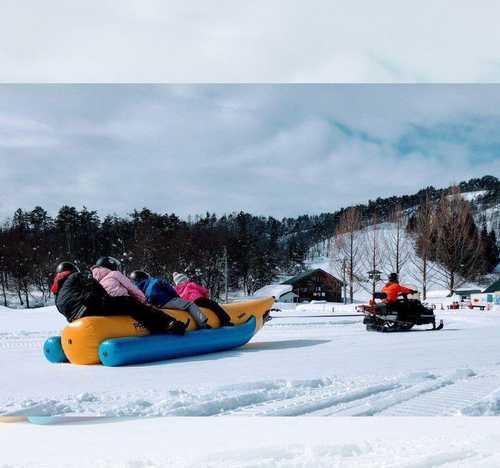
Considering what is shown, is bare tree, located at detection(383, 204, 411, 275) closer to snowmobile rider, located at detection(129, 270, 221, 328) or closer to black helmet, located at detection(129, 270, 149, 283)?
snowmobile rider, located at detection(129, 270, 221, 328)

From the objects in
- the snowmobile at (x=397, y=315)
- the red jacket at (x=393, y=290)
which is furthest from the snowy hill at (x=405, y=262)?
the snowmobile at (x=397, y=315)

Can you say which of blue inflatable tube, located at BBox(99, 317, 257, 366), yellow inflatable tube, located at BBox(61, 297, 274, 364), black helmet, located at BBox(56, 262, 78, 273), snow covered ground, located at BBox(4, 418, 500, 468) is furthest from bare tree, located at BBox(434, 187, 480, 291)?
black helmet, located at BBox(56, 262, 78, 273)

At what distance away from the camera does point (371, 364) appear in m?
5.39

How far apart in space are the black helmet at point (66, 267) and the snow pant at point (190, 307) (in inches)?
34.5

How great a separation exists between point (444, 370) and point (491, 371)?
327 mm

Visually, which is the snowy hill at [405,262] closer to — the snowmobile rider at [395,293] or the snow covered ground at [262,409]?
the snowmobile rider at [395,293]

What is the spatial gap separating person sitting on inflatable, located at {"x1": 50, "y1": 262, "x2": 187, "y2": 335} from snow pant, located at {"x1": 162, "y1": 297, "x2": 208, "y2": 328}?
0.61 ft

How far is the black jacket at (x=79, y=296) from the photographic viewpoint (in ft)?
18.1

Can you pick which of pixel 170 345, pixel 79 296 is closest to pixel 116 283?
pixel 79 296

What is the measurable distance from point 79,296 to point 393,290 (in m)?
2.55

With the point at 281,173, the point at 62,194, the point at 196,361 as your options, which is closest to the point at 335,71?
the point at 281,173

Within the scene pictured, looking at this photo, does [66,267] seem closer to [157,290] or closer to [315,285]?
[157,290]

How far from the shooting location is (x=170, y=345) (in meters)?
5.82

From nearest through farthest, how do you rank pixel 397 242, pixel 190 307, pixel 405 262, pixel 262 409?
pixel 262 409, pixel 397 242, pixel 405 262, pixel 190 307
